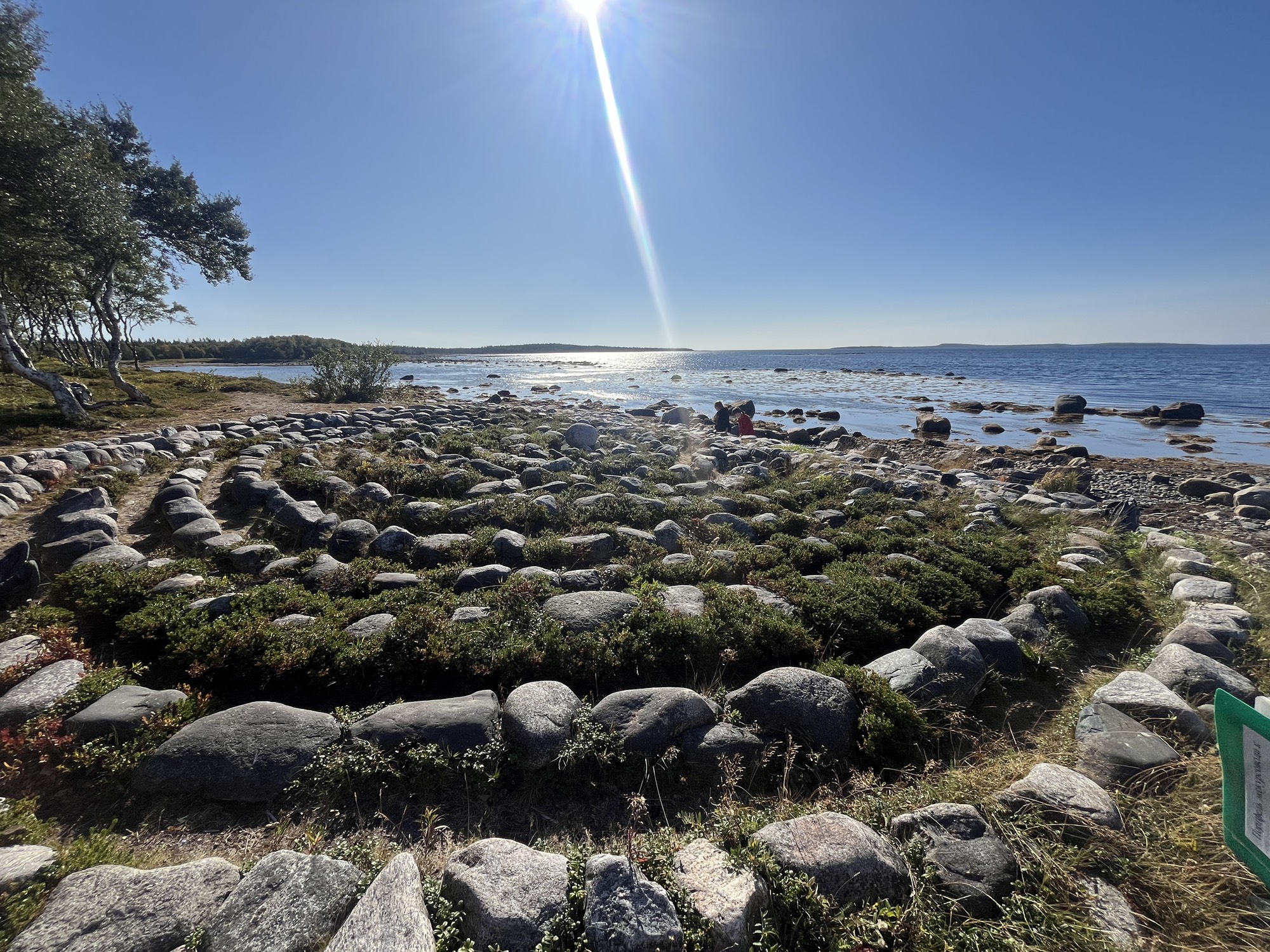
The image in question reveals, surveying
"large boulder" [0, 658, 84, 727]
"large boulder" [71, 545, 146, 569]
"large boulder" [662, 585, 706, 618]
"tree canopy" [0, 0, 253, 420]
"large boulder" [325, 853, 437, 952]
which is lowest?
"large boulder" [325, 853, 437, 952]

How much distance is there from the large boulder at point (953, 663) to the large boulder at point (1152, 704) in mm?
983

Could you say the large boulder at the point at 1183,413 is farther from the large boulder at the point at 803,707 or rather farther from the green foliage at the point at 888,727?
the large boulder at the point at 803,707

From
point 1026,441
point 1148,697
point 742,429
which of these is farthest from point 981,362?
point 1148,697

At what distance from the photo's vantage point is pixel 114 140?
80.9 feet

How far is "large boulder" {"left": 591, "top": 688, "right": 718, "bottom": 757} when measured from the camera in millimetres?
4207

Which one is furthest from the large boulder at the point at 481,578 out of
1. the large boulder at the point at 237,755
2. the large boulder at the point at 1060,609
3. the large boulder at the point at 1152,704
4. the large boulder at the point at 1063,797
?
the large boulder at the point at 1060,609

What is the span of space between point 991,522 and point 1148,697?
6295 millimetres

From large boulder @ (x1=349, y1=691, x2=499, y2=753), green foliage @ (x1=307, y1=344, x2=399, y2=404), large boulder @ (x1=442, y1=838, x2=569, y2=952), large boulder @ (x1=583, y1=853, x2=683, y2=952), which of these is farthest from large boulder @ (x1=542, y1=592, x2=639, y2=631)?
green foliage @ (x1=307, y1=344, x2=399, y2=404)

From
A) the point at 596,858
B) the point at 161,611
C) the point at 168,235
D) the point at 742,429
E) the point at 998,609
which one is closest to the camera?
the point at 596,858

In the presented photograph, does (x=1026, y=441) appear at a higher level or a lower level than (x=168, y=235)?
lower

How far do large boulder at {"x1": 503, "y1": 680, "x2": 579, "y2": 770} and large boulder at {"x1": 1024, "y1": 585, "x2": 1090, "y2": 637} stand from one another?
21.0ft

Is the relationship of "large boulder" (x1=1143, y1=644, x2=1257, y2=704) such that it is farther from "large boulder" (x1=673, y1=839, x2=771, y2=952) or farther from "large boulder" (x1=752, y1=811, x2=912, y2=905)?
"large boulder" (x1=673, y1=839, x2=771, y2=952)

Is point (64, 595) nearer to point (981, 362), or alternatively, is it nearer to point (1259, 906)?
point (1259, 906)

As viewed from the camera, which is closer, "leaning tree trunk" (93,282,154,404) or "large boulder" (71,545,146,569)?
"large boulder" (71,545,146,569)
